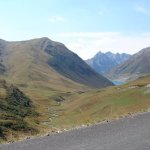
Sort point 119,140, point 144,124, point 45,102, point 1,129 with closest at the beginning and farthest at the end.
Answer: point 119,140 < point 144,124 < point 1,129 < point 45,102

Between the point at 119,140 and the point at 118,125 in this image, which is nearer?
the point at 119,140

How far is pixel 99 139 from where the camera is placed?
1812cm

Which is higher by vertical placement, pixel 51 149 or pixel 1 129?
pixel 51 149

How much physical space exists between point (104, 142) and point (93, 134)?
7.18 feet

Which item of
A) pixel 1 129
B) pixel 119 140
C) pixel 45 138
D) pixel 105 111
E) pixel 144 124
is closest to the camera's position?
pixel 119 140

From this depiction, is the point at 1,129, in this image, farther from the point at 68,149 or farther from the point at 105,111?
the point at 68,149

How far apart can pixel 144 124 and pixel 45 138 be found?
5.48 metres

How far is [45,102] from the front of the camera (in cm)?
18625

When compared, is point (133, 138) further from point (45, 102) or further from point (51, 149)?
point (45, 102)

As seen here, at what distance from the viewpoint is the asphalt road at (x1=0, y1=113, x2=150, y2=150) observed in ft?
54.5

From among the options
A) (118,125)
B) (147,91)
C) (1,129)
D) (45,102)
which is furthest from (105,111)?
(45,102)

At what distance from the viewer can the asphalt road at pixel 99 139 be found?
16.6 m

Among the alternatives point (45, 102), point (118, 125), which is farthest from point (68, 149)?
point (45, 102)

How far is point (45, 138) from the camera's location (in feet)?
63.7
